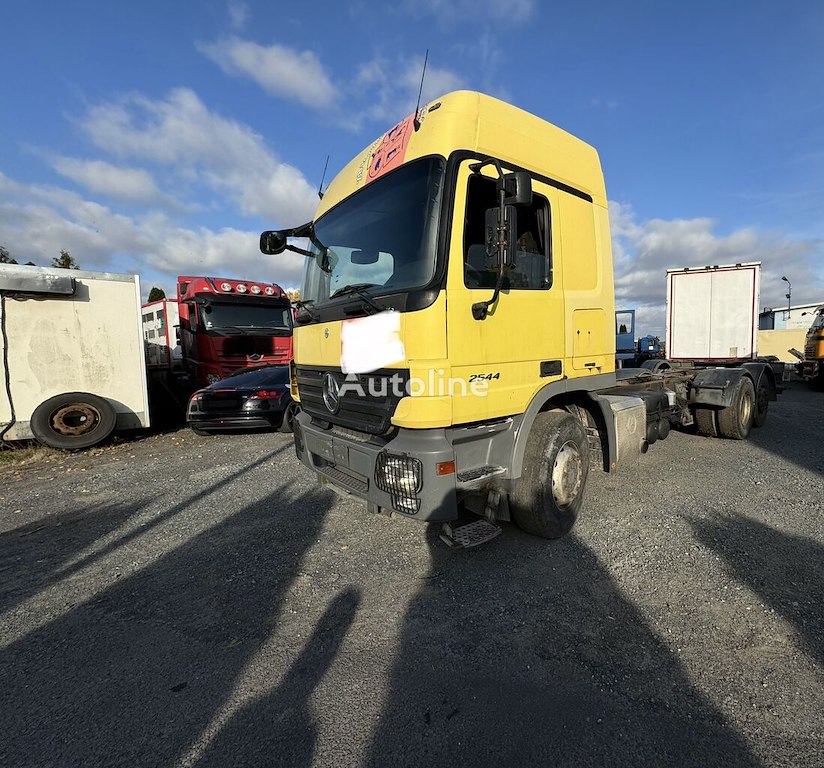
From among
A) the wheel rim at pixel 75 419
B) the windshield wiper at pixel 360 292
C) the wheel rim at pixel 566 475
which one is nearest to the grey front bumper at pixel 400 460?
the windshield wiper at pixel 360 292

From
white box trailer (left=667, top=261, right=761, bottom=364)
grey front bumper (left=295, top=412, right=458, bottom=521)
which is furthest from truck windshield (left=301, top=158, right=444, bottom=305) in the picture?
white box trailer (left=667, top=261, right=761, bottom=364)

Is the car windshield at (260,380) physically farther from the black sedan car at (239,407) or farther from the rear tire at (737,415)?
the rear tire at (737,415)

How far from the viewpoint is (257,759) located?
1744 millimetres

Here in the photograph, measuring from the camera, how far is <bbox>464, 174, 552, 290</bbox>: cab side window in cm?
284

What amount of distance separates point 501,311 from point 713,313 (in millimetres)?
9203

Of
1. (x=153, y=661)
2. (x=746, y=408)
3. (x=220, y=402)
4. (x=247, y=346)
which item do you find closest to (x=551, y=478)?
(x=153, y=661)

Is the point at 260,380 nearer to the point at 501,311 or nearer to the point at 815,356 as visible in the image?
the point at 501,311

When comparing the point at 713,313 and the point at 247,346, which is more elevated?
the point at 713,313

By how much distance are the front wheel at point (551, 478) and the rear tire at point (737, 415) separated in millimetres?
4389

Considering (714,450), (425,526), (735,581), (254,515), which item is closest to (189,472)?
(254,515)

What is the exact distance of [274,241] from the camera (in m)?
4.28

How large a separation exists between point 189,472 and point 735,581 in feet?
19.6

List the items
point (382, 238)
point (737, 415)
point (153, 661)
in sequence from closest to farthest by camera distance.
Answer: point (153, 661)
point (382, 238)
point (737, 415)

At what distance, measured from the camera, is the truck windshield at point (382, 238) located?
2.79 m
